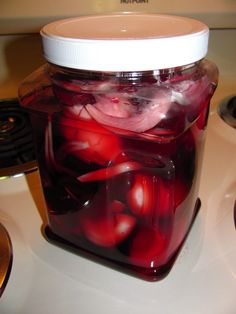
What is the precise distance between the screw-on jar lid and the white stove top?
0.61ft

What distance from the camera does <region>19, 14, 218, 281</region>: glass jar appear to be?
0.81ft

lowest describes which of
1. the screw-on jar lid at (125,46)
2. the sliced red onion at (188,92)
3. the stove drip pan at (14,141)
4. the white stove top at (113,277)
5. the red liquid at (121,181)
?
the white stove top at (113,277)

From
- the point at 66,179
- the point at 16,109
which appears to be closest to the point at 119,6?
the point at 16,109

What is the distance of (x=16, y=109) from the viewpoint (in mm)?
577

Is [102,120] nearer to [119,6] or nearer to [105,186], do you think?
[105,186]

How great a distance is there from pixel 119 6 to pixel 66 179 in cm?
34

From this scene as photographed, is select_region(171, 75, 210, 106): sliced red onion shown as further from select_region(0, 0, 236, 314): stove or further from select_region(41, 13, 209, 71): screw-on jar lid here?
select_region(0, 0, 236, 314): stove

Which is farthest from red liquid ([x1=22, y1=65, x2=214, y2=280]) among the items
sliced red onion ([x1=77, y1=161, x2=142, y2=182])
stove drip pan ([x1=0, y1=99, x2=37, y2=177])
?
stove drip pan ([x1=0, y1=99, x2=37, y2=177])

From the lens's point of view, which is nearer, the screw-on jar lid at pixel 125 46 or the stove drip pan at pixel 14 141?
the screw-on jar lid at pixel 125 46

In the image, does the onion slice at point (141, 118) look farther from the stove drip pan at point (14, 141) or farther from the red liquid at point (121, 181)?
the stove drip pan at point (14, 141)

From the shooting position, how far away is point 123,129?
254 millimetres

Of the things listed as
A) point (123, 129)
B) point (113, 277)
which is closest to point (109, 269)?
point (113, 277)

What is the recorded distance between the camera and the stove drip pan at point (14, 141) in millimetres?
445

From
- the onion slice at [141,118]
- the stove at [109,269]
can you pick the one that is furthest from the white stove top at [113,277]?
the onion slice at [141,118]
